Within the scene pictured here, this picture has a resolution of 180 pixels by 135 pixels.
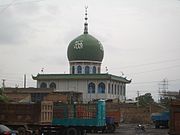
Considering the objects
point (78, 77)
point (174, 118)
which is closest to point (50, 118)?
point (174, 118)

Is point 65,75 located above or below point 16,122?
above

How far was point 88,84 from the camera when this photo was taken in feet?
257

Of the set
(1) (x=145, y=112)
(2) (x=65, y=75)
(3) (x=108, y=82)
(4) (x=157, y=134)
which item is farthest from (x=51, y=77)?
(4) (x=157, y=134)

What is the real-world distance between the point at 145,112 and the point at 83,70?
17.6 m

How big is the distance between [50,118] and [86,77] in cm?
4572

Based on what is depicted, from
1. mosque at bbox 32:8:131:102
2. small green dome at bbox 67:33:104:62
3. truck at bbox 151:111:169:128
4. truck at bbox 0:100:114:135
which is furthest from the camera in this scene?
small green dome at bbox 67:33:104:62

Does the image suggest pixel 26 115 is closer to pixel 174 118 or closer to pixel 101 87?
pixel 174 118

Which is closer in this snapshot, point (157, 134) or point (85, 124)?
point (85, 124)

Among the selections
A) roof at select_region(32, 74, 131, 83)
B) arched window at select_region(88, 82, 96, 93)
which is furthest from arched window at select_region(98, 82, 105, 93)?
roof at select_region(32, 74, 131, 83)

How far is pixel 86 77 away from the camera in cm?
7769

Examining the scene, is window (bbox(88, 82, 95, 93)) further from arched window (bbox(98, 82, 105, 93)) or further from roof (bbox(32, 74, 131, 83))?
roof (bbox(32, 74, 131, 83))

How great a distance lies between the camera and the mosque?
77688mm

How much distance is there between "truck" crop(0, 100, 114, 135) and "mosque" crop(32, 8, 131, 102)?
4346 centimetres

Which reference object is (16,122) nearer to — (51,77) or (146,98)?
(51,77)
